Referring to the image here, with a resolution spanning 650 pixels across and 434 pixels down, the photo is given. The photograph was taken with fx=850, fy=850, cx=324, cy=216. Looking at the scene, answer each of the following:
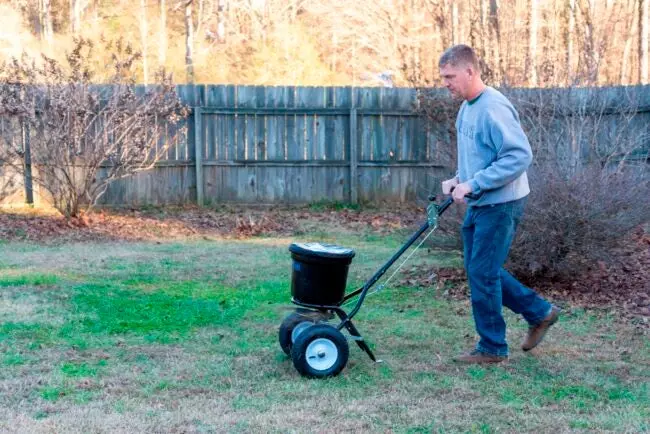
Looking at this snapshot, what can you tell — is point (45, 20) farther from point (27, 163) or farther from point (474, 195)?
point (474, 195)

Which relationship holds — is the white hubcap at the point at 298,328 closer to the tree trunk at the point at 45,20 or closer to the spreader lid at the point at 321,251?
the spreader lid at the point at 321,251

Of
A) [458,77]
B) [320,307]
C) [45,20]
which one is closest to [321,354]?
[320,307]

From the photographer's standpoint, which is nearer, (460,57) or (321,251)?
(321,251)

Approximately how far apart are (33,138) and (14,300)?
5983mm

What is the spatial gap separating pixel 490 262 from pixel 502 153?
2.22 feet

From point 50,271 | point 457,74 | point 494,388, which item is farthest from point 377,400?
point 50,271

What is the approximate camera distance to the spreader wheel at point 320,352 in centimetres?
505

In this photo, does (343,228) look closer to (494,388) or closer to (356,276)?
(356,276)

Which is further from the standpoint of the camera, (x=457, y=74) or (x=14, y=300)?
(x=14, y=300)

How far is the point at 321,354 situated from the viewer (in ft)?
16.7

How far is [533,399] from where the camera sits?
185 inches

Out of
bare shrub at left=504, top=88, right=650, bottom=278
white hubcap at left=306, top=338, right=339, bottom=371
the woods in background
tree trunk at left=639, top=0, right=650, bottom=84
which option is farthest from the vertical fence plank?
tree trunk at left=639, top=0, right=650, bottom=84

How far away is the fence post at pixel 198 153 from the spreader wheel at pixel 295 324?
31.0 feet

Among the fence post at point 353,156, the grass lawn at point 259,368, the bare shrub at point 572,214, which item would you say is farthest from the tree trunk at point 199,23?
the bare shrub at point 572,214
